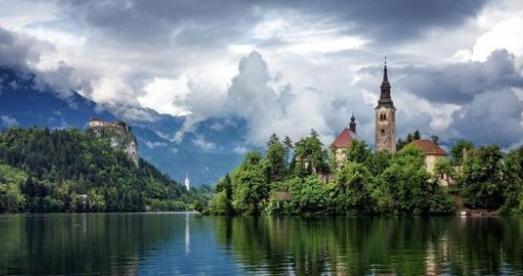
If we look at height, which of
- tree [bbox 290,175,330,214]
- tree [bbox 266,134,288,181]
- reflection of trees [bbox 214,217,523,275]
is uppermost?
tree [bbox 266,134,288,181]

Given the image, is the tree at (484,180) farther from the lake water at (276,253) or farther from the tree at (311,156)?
the lake water at (276,253)

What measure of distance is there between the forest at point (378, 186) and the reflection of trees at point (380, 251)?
67.4 metres

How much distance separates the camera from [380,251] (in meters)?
72.7

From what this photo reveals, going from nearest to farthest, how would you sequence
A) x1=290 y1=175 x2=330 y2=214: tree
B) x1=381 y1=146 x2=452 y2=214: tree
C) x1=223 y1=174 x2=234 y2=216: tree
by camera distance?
1. x1=381 y1=146 x2=452 y2=214: tree
2. x1=290 y1=175 x2=330 y2=214: tree
3. x1=223 y1=174 x2=234 y2=216: tree

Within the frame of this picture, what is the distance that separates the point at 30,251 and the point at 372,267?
32480 millimetres

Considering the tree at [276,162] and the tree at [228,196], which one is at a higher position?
the tree at [276,162]

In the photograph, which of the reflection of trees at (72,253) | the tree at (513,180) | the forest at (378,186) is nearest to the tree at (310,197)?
the forest at (378,186)

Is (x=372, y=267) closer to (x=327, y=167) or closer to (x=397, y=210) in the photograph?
(x=397, y=210)

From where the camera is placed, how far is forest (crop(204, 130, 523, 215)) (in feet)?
563

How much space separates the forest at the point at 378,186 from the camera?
563 ft

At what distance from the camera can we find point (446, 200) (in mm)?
175125

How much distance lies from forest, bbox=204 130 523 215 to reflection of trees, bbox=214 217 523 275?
Answer: 221 ft

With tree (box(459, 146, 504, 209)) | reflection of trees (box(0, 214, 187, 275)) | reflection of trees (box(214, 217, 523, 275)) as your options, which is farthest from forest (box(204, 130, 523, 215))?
reflection of trees (box(0, 214, 187, 275))

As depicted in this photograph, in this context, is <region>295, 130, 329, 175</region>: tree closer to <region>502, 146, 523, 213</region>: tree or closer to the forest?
the forest
